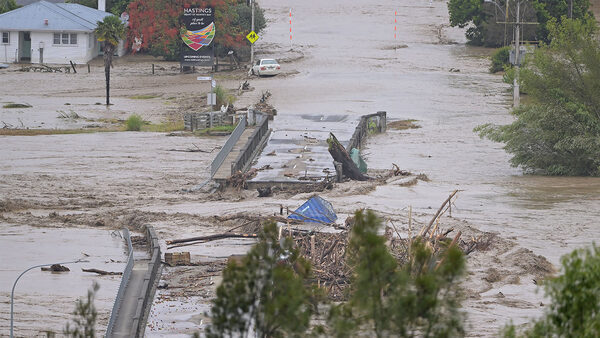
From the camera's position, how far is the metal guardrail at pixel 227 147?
33219 millimetres

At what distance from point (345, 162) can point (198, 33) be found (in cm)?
3106

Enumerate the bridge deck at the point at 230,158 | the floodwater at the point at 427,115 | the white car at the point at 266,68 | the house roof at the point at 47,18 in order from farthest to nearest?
the house roof at the point at 47,18 < the white car at the point at 266,68 < the bridge deck at the point at 230,158 < the floodwater at the point at 427,115

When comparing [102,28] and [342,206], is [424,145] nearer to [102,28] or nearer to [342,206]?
[342,206]

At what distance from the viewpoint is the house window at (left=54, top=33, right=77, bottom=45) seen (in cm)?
7131

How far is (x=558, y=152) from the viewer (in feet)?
123

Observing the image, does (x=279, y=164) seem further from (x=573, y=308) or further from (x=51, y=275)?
(x=573, y=308)

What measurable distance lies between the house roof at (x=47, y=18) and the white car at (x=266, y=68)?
12.8m

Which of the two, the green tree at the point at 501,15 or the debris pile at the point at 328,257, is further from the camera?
the green tree at the point at 501,15

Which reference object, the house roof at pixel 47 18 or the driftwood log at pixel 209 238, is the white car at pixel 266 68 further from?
the driftwood log at pixel 209 238

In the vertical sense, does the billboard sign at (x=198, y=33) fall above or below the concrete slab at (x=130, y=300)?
above

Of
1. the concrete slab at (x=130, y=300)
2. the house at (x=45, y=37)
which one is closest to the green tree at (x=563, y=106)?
the concrete slab at (x=130, y=300)

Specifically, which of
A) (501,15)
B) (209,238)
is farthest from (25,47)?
(209,238)

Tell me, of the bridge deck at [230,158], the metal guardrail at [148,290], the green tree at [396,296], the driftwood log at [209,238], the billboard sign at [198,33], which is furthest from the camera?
the billboard sign at [198,33]

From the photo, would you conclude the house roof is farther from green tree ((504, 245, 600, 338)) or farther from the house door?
green tree ((504, 245, 600, 338))
